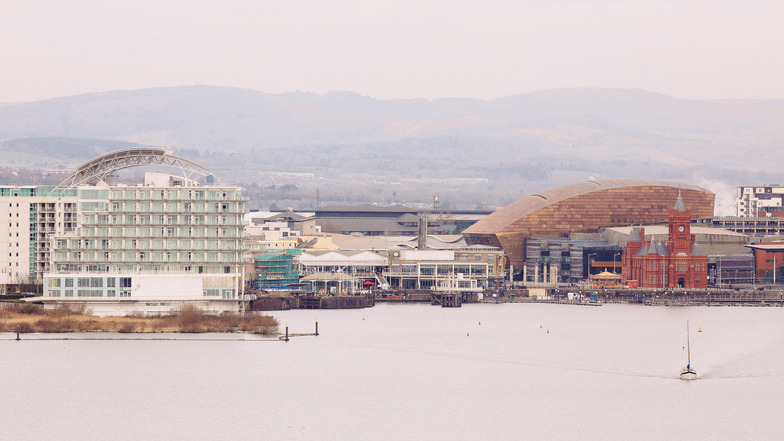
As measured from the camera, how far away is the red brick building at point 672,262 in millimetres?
182625

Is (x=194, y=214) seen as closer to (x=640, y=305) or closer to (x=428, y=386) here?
(x=428, y=386)

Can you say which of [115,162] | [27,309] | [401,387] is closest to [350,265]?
[115,162]

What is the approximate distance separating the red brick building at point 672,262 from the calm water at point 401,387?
6229 centimetres

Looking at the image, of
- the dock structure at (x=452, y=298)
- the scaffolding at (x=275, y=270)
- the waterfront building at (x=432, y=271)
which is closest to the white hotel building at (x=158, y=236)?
the scaffolding at (x=275, y=270)

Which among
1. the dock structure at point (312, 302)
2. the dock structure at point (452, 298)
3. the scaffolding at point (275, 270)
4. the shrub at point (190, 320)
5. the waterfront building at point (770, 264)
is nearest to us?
the shrub at point (190, 320)

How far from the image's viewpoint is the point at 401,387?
275ft

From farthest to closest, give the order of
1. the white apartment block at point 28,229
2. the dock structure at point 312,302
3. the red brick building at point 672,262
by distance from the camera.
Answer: the red brick building at point 672,262, the dock structure at point 312,302, the white apartment block at point 28,229

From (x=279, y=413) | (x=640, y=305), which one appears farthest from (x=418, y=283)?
(x=279, y=413)

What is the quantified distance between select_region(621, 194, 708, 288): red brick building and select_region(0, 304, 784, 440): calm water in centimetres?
6229

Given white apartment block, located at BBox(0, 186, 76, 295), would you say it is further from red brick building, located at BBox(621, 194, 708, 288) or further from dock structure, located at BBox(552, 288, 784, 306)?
red brick building, located at BBox(621, 194, 708, 288)

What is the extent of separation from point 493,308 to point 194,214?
46.3 metres

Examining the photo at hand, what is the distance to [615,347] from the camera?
106m

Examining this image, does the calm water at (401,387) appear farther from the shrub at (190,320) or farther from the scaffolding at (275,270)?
the scaffolding at (275,270)

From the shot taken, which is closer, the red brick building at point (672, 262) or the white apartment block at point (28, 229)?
the white apartment block at point (28, 229)
